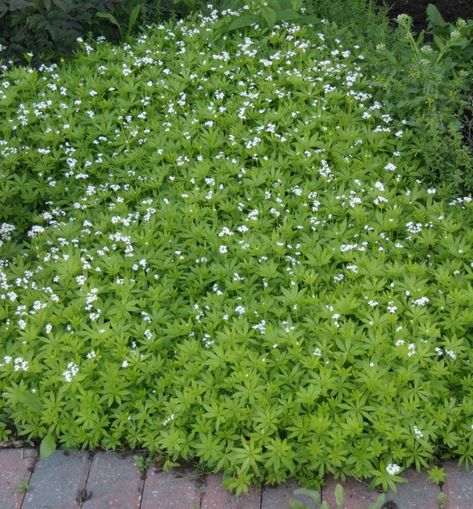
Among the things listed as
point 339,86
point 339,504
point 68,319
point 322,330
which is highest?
point 339,86

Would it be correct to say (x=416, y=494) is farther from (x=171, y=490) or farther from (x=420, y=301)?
(x=171, y=490)

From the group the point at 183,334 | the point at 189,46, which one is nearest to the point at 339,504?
Answer: the point at 183,334

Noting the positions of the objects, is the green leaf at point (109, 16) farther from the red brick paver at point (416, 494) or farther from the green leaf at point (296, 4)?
the red brick paver at point (416, 494)

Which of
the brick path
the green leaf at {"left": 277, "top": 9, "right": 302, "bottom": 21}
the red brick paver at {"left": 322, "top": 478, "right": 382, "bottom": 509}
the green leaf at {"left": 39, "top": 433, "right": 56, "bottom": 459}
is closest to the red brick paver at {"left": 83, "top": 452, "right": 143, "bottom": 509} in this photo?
the brick path

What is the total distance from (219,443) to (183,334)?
2.06 ft

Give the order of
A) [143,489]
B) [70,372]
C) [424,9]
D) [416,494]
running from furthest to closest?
[424,9]
[70,372]
[143,489]
[416,494]

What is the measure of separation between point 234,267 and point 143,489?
51.4 inches

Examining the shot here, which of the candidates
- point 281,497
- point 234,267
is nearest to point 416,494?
point 281,497

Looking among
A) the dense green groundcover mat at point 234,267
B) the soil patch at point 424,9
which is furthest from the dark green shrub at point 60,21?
the soil patch at point 424,9

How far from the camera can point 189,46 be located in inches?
252

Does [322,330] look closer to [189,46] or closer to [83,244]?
[83,244]

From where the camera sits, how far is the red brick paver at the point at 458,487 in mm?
3805

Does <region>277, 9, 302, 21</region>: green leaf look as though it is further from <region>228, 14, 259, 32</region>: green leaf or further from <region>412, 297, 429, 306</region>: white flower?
<region>412, 297, 429, 306</region>: white flower

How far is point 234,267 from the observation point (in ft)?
15.3
